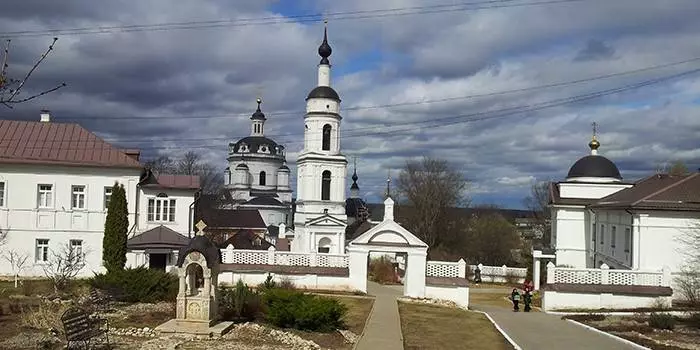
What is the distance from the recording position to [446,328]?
19438 millimetres

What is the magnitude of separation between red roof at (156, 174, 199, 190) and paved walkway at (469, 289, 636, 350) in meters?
15.7

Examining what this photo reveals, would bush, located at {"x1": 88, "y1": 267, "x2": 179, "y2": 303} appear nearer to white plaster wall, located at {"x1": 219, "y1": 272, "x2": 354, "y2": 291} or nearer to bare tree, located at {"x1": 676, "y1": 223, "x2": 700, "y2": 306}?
white plaster wall, located at {"x1": 219, "y1": 272, "x2": 354, "y2": 291}

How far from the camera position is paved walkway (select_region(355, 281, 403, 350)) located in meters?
15.3

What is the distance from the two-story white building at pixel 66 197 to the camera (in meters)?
30.5

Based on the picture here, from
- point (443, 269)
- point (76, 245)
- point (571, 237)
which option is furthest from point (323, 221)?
point (443, 269)

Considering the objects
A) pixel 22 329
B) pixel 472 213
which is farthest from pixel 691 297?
pixel 472 213

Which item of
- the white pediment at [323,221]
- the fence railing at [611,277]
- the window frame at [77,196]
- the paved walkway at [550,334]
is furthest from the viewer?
the white pediment at [323,221]

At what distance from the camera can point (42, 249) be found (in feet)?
101

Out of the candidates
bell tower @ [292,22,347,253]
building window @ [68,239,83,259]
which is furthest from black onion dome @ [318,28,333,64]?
building window @ [68,239,83,259]

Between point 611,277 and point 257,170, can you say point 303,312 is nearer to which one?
point 611,277

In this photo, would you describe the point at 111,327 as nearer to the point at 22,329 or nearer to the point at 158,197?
the point at 22,329

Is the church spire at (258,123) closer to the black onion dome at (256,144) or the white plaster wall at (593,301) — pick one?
the black onion dome at (256,144)

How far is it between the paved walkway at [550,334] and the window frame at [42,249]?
1961cm

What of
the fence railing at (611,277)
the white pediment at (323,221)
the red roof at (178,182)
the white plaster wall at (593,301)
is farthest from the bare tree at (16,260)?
the fence railing at (611,277)
